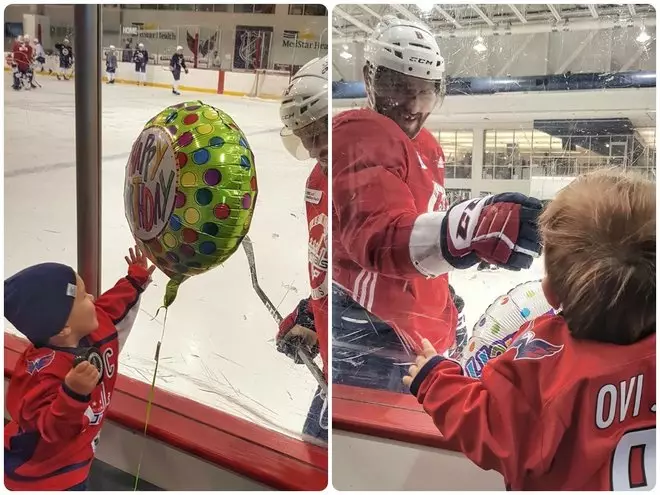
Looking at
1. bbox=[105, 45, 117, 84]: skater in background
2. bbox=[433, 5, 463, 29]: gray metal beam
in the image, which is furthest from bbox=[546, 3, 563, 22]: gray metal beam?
bbox=[105, 45, 117, 84]: skater in background

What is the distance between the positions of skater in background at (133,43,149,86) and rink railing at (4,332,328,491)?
0.54 meters

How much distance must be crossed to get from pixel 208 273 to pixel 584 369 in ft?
2.25

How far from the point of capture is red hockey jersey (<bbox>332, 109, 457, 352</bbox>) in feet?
3.13

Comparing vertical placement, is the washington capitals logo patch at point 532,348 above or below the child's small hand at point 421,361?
above

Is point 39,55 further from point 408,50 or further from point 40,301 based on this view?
point 408,50

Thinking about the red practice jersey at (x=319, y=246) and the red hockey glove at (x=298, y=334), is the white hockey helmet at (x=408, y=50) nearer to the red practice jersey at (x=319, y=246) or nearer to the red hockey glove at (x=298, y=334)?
the red practice jersey at (x=319, y=246)

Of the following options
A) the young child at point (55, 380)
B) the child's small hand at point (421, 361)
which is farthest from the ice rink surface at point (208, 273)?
the child's small hand at point (421, 361)

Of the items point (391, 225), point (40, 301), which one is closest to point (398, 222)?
point (391, 225)

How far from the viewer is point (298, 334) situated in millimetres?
1124

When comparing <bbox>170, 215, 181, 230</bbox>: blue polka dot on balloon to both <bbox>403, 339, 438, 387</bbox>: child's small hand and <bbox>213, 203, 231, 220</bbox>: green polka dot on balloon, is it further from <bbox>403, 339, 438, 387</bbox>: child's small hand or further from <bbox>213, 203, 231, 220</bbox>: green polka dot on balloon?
<bbox>403, 339, 438, 387</bbox>: child's small hand

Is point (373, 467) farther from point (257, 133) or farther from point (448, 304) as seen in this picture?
point (257, 133)

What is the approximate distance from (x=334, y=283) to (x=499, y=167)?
0.33 metres

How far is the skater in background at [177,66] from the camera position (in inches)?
44.9

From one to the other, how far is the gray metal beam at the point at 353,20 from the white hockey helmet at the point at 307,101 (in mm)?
71
